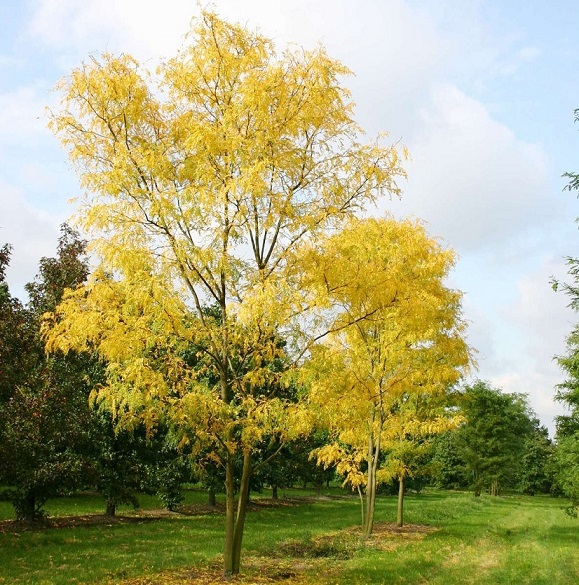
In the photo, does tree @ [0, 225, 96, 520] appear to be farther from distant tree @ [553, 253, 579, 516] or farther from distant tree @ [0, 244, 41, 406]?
distant tree @ [553, 253, 579, 516]

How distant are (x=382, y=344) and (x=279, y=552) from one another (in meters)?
6.54

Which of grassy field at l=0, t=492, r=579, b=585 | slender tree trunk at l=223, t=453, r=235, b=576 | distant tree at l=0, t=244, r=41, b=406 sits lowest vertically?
grassy field at l=0, t=492, r=579, b=585

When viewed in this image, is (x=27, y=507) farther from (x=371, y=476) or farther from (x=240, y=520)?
(x=371, y=476)

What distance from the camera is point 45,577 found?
1089 centimetres

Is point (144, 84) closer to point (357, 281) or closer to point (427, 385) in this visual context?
point (357, 281)

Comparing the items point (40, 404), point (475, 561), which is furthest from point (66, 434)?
point (475, 561)

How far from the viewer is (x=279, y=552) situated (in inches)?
558

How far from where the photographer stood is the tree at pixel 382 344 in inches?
395

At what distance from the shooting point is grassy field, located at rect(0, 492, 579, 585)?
1130 cm

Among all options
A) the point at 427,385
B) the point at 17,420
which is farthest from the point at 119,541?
the point at 427,385

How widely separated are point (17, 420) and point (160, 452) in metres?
8.09

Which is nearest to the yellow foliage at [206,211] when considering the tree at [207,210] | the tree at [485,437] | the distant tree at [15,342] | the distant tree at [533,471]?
the tree at [207,210]

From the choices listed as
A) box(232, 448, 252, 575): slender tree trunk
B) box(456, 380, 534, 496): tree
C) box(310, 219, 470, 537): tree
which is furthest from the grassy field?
box(456, 380, 534, 496): tree

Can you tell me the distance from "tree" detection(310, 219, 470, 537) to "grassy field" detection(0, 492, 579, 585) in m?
2.88
